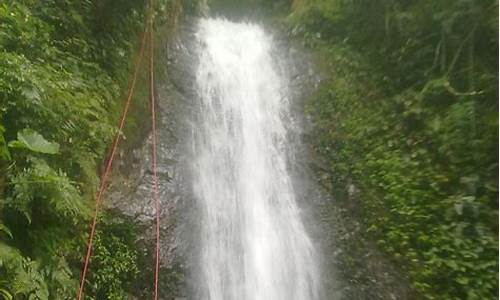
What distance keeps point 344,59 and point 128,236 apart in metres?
5.48

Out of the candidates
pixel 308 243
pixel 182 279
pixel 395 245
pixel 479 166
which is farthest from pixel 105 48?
pixel 479 166

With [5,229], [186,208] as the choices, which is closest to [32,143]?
[5,229]

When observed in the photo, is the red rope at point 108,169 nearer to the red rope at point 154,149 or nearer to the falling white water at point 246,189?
the red rope at point 154,149

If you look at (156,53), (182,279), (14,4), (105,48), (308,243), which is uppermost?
(156,53)

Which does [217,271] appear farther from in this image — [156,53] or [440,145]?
[156,53]

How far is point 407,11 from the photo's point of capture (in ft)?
25.3

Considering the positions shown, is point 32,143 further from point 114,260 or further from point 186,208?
point 186,208

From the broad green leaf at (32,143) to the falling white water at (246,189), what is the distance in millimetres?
2467

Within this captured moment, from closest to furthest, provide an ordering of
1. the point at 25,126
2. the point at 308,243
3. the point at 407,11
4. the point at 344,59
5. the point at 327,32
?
the point at 25,126 → the point at 308,243 → the point at 407,11 → the point at 344,59 → the point at 327,32

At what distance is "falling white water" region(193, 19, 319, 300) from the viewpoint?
18.2 feet

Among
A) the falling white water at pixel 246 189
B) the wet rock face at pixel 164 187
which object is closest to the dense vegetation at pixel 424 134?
the falling white water at pixel 246 189

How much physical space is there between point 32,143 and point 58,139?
2.42ft

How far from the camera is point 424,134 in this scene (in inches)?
259

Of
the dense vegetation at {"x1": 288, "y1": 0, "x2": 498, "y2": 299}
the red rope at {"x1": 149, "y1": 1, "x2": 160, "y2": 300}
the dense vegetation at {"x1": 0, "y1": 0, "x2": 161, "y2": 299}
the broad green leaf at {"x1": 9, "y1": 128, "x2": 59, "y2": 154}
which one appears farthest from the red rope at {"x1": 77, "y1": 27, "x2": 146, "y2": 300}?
the dense vegetation at {"x1": 288, "y1": 0, "x2": 498, "y2": 299}
